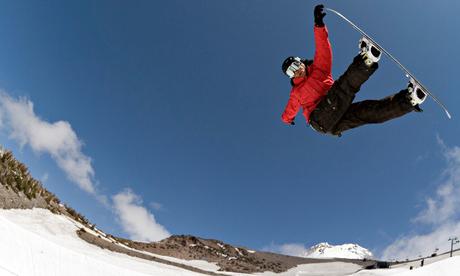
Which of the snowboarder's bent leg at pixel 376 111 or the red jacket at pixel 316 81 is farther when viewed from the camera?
the red jacket at pixel 316 81

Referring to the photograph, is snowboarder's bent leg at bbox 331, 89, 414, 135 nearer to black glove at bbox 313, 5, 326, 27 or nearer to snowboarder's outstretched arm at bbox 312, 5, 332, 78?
snowboarder's outstretched arm at bbox 312, 5, 332, 78

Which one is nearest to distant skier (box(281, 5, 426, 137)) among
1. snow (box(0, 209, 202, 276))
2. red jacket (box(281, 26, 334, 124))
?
red jacket (box(281, 26, 334, 124))

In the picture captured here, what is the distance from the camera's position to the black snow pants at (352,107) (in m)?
7.25

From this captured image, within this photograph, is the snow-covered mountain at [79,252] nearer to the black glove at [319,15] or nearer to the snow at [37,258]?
the snow at [37,258]

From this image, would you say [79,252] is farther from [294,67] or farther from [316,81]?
[316,81]

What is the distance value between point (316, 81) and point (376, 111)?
1.37 m

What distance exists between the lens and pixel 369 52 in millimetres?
7078

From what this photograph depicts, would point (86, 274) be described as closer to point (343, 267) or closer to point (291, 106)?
point (291, 106)

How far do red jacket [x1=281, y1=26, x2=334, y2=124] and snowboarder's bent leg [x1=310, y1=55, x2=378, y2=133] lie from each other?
223 mm

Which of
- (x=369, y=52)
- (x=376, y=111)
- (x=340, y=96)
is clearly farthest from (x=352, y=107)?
(x=369, y=52)

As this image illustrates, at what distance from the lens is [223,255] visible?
38.6m

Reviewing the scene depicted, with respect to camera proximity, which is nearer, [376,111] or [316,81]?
[376,111]

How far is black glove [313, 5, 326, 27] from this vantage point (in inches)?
288

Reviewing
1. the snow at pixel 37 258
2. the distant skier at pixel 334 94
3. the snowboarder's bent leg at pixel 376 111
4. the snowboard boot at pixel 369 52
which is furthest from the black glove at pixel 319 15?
the snow at pixel 37 258
